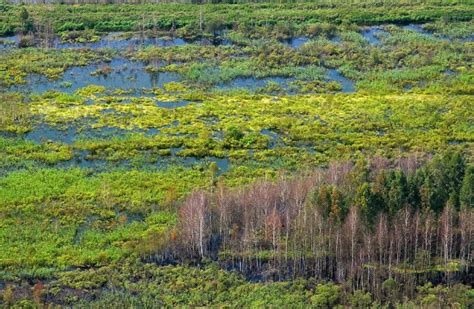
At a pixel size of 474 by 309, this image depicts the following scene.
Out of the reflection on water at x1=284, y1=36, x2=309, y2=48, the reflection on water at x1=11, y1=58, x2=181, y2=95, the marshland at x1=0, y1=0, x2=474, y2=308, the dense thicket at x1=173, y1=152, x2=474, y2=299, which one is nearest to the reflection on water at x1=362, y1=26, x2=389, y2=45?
the marshland at x1=0, y1=0, x2=474, y2=308

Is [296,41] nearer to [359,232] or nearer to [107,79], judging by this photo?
[107,79]

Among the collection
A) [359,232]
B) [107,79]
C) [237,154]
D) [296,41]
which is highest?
[296,41]

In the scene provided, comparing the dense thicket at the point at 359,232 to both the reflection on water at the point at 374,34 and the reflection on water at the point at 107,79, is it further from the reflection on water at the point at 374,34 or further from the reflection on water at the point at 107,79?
the reflection on water at the point at 374,34

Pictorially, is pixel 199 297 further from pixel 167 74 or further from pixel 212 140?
pixel 167 74

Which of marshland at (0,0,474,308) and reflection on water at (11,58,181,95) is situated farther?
reflection on water at (11,58,181,95)

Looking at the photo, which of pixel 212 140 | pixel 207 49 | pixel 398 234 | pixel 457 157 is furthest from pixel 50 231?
pixel 207 49

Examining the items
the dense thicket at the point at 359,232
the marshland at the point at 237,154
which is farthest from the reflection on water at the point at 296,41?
the dense thicket at the point at 359,232

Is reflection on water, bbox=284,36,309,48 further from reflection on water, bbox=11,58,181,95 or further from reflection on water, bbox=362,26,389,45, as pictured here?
reflection on water, bbox=11,58,181,95

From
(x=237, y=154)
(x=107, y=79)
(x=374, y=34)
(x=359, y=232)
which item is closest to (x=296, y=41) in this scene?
(x=374, y=34)
